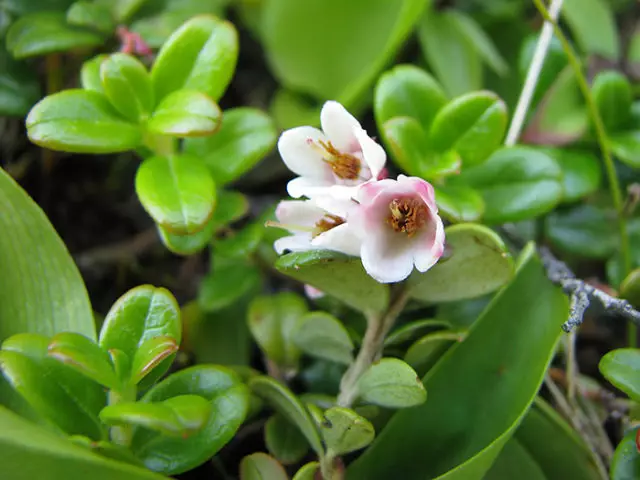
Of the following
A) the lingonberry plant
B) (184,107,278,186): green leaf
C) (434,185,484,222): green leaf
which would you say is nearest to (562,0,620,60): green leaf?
the lingonberry plant

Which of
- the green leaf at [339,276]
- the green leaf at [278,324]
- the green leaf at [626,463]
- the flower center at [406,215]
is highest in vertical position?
the flower center at [406,215]

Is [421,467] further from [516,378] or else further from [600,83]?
[600,83]

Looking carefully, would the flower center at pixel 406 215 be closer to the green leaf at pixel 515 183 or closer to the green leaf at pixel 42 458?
the green leaf at pixel 515 183

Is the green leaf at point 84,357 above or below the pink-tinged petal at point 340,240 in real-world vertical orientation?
below

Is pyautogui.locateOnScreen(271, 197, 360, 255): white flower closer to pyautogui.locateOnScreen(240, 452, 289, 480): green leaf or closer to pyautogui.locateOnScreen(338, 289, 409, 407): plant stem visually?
pyautogui.locateOnScreen(338, 289, 409, 407): plant stem

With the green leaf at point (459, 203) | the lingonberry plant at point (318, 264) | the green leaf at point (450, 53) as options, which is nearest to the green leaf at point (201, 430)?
the lingonberry plant at point (318, 264)

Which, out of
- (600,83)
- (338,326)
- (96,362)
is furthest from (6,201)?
(600,83)

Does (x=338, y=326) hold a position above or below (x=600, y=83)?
below

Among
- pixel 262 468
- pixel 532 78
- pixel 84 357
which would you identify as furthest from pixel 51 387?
pixel 532 78
